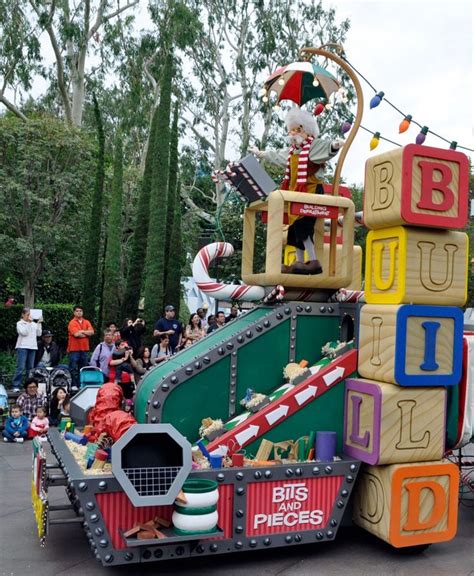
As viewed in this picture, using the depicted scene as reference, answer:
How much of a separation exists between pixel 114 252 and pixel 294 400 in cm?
1345

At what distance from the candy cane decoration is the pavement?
2164 mm

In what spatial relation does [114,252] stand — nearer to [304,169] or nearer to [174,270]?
[174,270]

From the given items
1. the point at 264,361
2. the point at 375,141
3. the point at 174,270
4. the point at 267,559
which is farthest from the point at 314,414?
the point at 174,270

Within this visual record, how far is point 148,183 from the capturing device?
1867cm

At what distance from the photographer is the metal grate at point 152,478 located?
438 cm

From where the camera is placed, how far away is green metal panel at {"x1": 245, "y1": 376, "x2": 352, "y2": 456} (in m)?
5.26

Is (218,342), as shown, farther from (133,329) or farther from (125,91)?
(125,91)

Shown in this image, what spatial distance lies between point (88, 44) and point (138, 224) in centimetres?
1080

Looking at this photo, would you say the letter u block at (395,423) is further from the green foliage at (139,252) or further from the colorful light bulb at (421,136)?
the green foliage at (139,252)

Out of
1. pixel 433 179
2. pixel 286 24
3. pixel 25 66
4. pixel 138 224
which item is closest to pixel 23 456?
pixel 433 179

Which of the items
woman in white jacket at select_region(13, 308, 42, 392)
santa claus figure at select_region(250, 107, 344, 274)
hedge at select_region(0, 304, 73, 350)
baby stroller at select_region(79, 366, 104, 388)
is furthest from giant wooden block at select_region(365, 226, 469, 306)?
hedge at select_region(0, 304, 73, 350)

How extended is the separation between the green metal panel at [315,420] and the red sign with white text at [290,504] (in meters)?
0.39

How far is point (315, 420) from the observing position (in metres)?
5.37

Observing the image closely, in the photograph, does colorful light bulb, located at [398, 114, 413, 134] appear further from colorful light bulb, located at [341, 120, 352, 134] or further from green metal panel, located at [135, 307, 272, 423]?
green metal panel, located at [135, 307, 272, 423]
